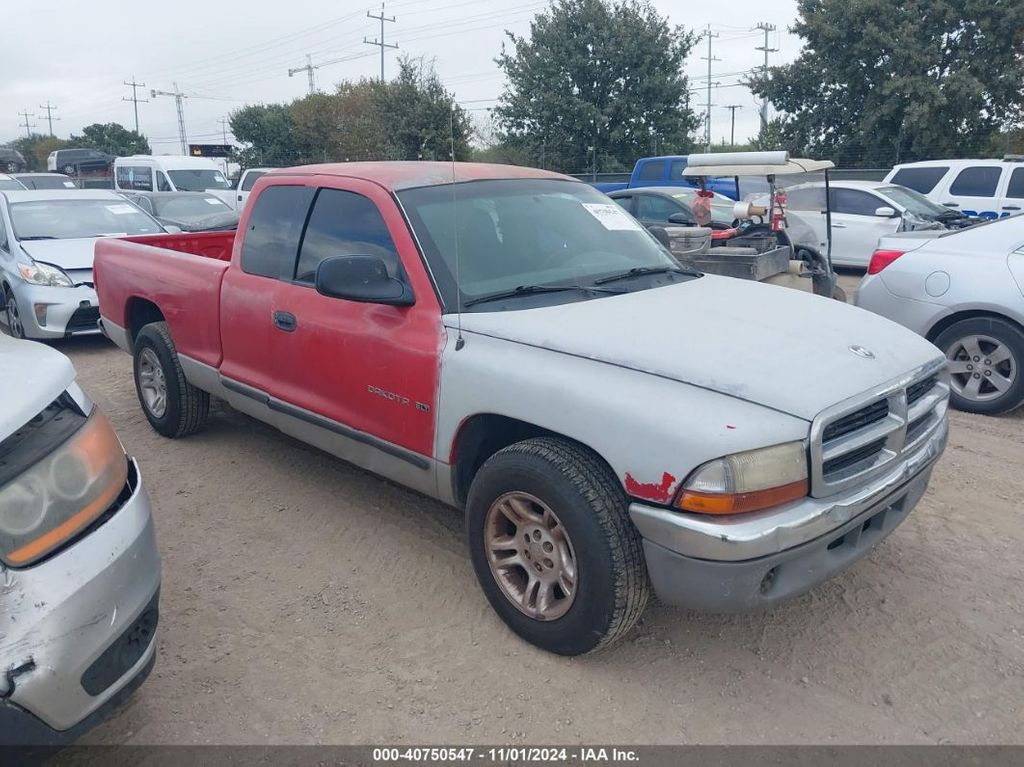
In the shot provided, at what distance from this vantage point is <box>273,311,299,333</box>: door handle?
13.3 ft

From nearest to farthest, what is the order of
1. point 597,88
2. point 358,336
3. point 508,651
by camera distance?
point 508,651 < point 358,336 < point 597,88

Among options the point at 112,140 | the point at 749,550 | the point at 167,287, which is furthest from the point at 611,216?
the point at 112,140

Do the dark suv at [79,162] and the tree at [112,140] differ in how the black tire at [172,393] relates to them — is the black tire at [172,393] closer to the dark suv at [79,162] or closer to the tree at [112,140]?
the dark suv at [79,162]

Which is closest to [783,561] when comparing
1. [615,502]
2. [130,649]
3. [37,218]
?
[615,502]

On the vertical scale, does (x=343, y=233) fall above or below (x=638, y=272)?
above

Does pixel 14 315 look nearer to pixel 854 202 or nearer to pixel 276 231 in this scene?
pixel 276 231

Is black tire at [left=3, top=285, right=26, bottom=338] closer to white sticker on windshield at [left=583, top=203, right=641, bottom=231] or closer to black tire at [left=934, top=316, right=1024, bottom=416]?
white sticker on windshield at [left=583, top=203, right=641, bottom=231]

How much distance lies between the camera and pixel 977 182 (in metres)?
13.3

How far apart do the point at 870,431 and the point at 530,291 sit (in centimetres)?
146

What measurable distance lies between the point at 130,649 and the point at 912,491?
2.82 m

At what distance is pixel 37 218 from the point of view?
909 centimetres

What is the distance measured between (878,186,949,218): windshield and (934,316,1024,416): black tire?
23.2ft

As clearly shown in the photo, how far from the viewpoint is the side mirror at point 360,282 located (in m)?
3.35

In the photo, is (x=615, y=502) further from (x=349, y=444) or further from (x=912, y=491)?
(x=349, y=444)
